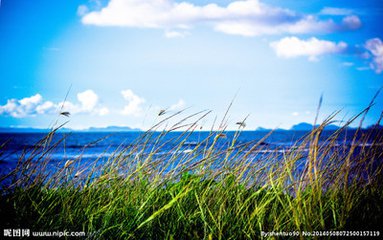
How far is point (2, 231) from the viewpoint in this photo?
75.0 inches

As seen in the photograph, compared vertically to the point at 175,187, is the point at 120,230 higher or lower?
lower

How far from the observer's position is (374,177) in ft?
9.77

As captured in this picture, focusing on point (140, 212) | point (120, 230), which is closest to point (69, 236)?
point (120, 230)

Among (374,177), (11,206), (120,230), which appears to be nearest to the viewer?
(120,230)

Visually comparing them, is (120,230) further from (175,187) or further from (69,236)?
(175,187)

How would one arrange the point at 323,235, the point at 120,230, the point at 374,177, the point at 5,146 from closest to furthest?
the point at 323,235
the point at 120,230
the point at 5,146
the point at 374,177

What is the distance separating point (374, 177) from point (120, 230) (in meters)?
2.55

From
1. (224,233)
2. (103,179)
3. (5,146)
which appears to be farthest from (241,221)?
(5,146)

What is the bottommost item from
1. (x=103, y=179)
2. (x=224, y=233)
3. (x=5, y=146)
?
(x=224, y=233)

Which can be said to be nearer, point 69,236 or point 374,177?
point 69,236

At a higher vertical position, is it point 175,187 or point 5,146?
point 5,146

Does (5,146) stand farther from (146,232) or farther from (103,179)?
(146,232)

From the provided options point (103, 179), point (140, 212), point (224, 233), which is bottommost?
point (224, 233)

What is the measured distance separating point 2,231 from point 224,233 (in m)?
1.45
